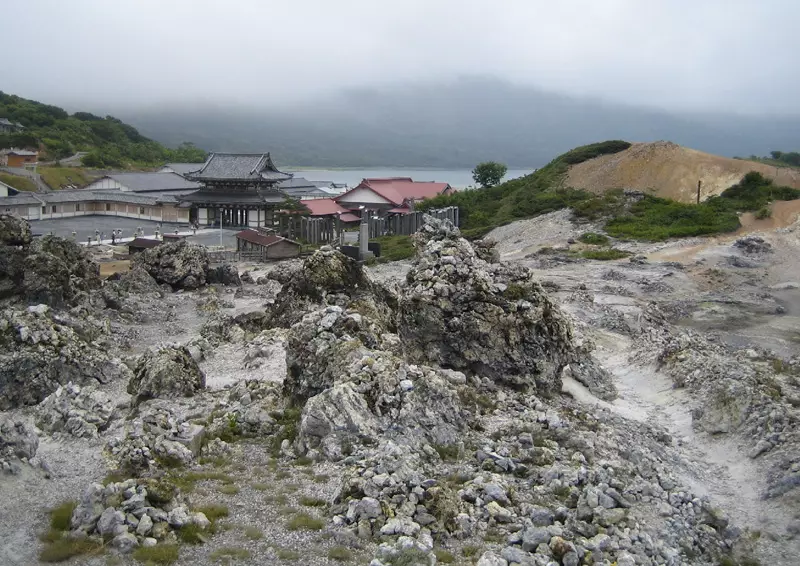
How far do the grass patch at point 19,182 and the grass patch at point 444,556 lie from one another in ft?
245

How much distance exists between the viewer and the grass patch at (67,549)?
34.2ft

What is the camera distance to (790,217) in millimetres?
53000

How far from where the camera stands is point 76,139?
103812 mm

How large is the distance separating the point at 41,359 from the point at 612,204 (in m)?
48.2

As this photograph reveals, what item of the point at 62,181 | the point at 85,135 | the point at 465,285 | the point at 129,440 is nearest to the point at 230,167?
the point at 62,181

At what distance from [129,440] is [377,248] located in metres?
39.2

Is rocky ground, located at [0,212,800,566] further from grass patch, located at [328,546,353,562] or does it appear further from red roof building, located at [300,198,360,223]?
red roof building, located at [300,198,360,223]

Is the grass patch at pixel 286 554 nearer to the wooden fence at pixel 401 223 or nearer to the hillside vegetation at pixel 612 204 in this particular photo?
the hillside vegetation at pixel 612 204

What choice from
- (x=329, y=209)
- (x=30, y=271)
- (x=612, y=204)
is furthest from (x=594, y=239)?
(x=30, y=271)

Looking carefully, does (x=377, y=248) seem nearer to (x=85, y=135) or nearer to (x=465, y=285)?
(x=465, y=285)

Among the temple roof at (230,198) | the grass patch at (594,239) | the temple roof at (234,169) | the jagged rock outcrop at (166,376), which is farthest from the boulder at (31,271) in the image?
the temple roof at (234,169)

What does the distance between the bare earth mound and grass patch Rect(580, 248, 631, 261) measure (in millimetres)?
17261

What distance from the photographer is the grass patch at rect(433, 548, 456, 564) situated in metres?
10.9

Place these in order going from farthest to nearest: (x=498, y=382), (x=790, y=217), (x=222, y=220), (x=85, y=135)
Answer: (x=85, y=135), (x=222, y=220), (x=790, y=217), (x=498, y=382)
